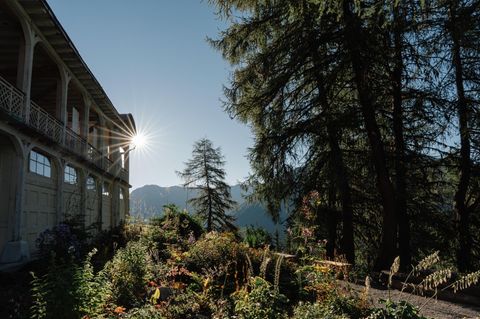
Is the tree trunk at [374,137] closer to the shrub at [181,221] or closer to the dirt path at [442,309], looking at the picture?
the dirt path at [442,309]

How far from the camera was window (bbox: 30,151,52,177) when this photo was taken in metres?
11.7

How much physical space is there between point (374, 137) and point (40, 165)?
35.4ft

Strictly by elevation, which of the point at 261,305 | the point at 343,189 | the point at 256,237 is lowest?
the point at 261,305

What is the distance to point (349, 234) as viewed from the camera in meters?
13.2

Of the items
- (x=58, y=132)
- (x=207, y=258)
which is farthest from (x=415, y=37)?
(x=58, y=132)

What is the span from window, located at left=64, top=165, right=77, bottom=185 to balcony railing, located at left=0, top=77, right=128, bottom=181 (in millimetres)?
720

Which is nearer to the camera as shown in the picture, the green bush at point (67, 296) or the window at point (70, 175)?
the green bush at point (67, 296)

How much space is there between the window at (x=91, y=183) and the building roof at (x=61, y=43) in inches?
157

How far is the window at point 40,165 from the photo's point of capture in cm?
1170

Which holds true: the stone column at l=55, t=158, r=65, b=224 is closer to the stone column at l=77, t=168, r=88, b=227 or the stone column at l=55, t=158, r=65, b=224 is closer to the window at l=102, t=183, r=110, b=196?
the stone column at l=77, t=168, r=88, b=227

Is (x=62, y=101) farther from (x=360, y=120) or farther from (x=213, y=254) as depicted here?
(x=360, y=120)

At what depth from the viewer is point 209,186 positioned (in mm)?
38250

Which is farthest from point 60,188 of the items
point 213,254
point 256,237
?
point 213,254

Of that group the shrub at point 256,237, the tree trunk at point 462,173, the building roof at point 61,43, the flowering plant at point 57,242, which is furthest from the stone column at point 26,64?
the tree trunk at point 462,173
